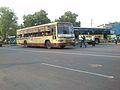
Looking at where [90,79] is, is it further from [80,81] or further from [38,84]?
[38,84]

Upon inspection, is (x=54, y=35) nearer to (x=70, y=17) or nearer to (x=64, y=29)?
(x=64, y=29)

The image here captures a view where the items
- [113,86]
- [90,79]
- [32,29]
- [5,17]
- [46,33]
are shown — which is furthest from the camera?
[5,17]

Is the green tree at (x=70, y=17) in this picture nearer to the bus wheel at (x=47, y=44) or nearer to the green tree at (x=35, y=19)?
Result: the green tree at (x=35, y=19)

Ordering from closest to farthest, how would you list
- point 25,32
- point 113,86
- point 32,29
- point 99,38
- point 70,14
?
point 113,86 < point 32,29 < point 25,32 < point 99,38 < point 70,14

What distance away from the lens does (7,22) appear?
8525cm

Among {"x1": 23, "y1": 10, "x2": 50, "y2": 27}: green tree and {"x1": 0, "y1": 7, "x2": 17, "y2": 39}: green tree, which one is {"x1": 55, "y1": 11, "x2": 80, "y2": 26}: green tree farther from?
{"x1": 0, "y1": 7, "x2": 17, "y2": 39}: green tree

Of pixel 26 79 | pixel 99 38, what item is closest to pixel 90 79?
pixel 26 79

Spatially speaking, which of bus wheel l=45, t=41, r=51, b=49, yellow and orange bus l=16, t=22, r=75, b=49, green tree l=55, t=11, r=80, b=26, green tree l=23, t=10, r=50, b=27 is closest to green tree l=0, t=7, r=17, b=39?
green tree l=23, t=10, r=50, b=27


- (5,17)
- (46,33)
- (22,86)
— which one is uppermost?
(5,17)

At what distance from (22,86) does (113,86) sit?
2.80m

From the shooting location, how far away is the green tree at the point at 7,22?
280ft

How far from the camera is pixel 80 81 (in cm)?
934

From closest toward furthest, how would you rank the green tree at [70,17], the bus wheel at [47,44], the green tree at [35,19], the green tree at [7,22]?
the bus wheel at [47,44]
the green tree at [7,22]
the green tree at [35,19]
the green tree at [70,17]

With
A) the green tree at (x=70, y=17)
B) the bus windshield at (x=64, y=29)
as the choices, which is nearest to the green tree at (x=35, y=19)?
the green tree at (x=70, y=17)
